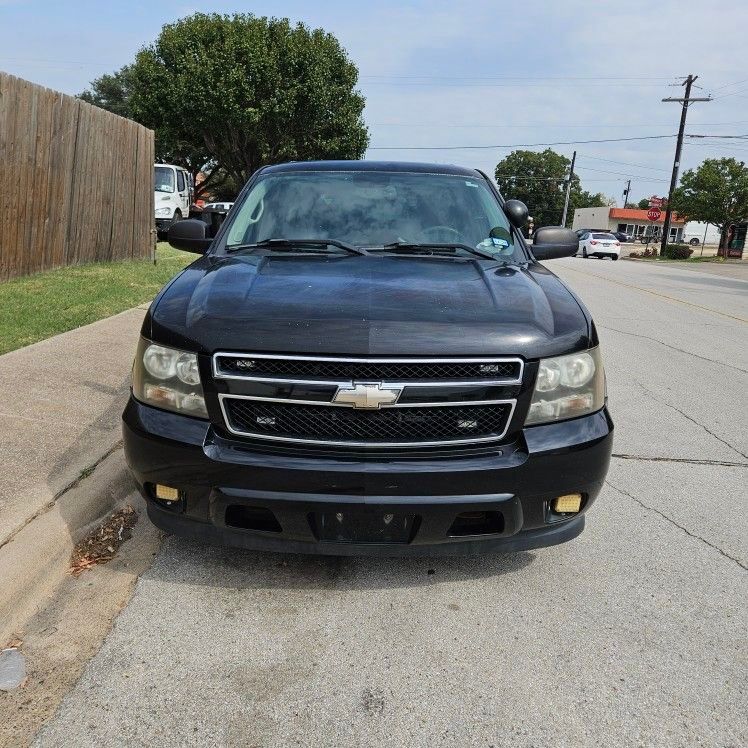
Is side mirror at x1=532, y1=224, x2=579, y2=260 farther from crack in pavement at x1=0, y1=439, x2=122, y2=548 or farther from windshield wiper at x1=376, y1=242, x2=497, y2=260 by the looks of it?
crack in pavement at x1=0, y1=439, x2=122, y2=548

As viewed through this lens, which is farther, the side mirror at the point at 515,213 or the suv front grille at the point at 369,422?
the side mirror at the point at 515,213

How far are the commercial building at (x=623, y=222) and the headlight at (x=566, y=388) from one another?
84765 millimetres

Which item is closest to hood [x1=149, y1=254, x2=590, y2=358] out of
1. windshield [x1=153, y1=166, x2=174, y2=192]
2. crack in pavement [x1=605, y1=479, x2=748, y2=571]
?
crack in pavement [x1=605, y1=479, x2=748, y2=571]

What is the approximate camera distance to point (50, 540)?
3.07m

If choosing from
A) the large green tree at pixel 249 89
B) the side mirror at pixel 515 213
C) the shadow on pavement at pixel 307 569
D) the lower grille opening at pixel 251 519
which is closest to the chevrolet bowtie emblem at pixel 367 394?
the lower grille opening at pixel 251 519

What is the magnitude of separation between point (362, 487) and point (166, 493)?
0.78 metres

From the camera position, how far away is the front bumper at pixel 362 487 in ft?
8.23

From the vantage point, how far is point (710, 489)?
166 inches

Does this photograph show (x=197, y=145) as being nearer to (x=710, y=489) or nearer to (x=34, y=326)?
(x=34, y=326)

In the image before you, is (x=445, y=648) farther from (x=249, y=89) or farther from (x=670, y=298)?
(x=249, y=89)

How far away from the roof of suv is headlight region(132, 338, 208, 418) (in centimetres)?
198

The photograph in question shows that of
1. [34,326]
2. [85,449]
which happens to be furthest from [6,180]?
[85,449]

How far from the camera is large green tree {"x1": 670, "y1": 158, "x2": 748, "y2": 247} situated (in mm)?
41844

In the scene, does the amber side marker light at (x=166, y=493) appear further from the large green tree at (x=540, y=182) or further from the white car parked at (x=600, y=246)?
the large green tree at (x=540, y=182)
